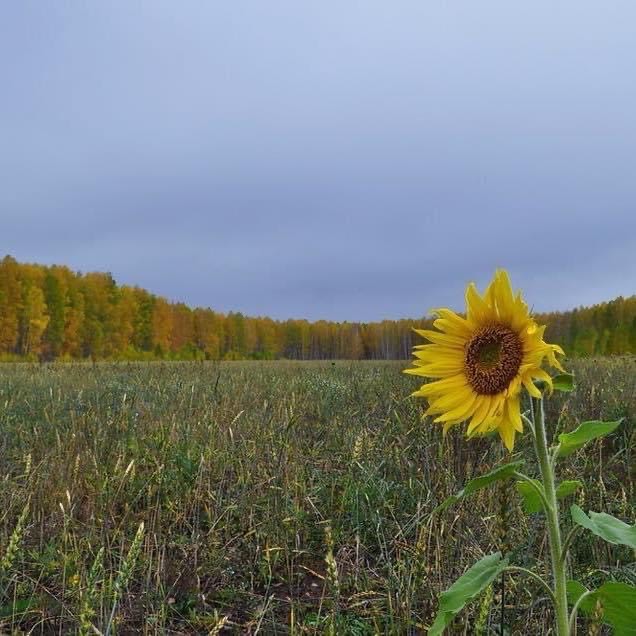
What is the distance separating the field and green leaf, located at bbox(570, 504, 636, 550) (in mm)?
317

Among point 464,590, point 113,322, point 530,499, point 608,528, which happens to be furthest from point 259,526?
point 113,322

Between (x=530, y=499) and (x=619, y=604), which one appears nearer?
(x=619, y=604)

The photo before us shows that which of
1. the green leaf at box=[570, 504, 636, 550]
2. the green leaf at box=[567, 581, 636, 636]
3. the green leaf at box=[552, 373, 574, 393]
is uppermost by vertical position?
the green leaf at box=[552, 373, 574, 393]

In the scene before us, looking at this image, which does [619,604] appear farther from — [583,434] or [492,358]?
[492,358]

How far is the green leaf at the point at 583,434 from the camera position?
44.8 inches

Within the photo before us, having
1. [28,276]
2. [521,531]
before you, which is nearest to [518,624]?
[521,531]

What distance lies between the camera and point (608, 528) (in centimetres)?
115

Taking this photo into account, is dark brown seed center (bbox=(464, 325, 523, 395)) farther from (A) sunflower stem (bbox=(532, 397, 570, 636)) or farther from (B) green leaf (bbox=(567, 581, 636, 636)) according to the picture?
(B) green leaf (bbox=(567, 581, 636, 636))

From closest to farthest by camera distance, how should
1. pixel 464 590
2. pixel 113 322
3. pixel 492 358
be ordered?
pixel 464 590, pixel 492 358, pixel 113 322

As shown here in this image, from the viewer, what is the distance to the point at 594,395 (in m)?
5.57

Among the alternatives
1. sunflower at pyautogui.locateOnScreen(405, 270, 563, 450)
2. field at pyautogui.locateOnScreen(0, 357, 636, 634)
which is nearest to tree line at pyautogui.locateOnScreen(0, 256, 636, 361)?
field at pyautogui.locateOnScreen(0, 357, 636, 634)

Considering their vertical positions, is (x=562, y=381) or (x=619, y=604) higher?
(x=562, y=381)

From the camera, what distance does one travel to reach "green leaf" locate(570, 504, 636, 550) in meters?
1.11

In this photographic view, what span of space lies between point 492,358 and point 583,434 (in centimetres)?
27
